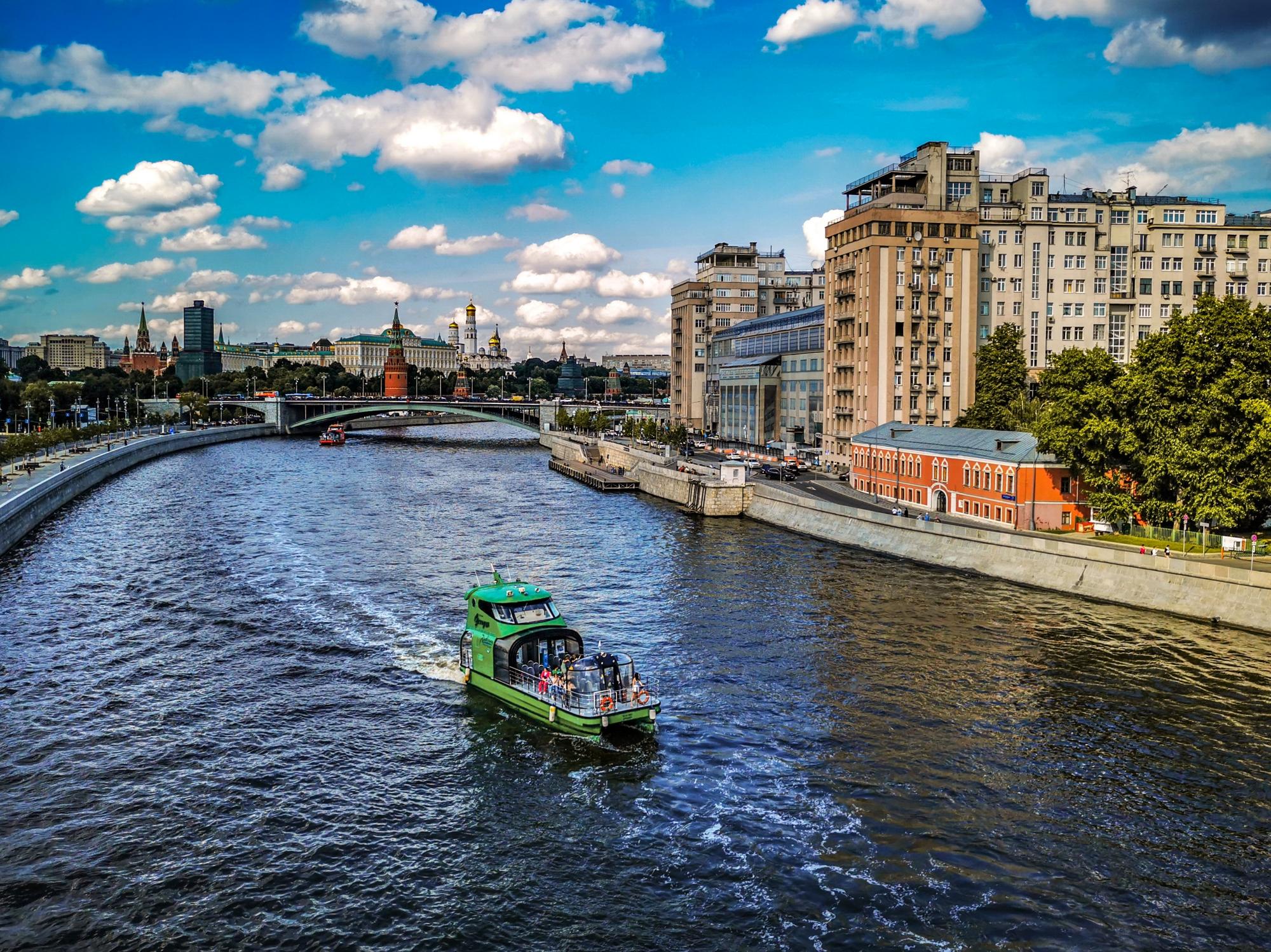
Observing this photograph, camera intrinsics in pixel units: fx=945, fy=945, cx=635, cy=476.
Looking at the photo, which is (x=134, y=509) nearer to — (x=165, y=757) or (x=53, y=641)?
(x=53, y=641)

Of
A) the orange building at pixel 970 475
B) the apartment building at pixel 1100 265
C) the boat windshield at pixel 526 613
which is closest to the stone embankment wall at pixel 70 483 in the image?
the boat windshield at pixel 526 613

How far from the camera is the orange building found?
7112 centimetres

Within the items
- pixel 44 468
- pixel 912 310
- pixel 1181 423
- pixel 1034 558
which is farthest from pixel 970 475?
pixel 44 468

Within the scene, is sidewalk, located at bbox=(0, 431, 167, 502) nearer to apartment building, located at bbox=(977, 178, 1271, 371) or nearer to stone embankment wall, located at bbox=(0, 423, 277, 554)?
stone embankment wall, located at bbox=(0, 423, 277, 554)

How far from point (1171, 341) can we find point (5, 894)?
68151mm

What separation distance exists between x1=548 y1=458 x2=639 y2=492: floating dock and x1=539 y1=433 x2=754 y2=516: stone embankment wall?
1.68m

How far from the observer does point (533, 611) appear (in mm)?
41844

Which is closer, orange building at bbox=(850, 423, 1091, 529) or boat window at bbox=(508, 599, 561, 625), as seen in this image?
boat window at bbox=(508, 599, 561, 625)

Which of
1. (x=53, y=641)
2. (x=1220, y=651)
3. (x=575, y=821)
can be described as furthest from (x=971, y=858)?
(x=53, y=641)

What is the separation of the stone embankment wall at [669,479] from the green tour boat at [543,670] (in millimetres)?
53682

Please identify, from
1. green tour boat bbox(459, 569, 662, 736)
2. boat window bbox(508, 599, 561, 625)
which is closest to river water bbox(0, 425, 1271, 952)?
green tour boat bbox(459, 569, 662, 736)

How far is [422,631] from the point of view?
51375 mm

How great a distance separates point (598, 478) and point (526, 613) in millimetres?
83354

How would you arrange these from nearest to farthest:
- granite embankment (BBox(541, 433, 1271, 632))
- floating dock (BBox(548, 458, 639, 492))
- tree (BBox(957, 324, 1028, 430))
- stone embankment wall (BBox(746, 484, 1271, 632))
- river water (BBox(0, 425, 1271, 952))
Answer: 1. river water (BBox(0, 425, 1271, 952))
2. stone embankment wall (BBox(746, 484, 1271, 632))
3. granite embankment (BBox(541, 433, 1271, 632))
4. tree (BBox(957, 324, 1028, 430))
5. floating dock (BBox(548, 458, 639, 492))
